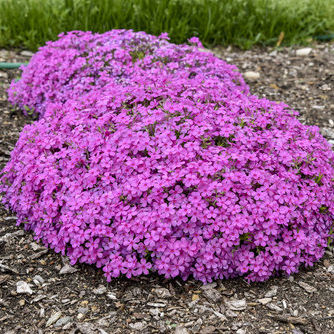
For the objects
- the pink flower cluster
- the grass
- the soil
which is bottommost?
the soil

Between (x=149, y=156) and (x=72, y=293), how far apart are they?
120 cm

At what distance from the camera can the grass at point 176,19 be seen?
288 inches

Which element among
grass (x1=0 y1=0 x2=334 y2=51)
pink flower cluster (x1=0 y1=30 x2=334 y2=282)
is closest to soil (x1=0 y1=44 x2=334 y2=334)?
pink flower cluster (x1=0 y1=30 x2=334 y2=282)

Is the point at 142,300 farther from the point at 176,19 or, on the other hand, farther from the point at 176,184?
the point at 176,19

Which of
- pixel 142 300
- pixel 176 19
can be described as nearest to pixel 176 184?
pixel 142 300

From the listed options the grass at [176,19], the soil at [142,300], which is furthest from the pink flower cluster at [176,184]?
the grass at [176,19]

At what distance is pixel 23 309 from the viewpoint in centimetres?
338

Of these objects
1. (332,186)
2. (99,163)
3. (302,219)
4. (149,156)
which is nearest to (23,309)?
(99,163)

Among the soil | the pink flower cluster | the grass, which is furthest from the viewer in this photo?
the grass

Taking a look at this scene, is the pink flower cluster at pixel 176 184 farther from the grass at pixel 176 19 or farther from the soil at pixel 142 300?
the grass at pixel 176 19

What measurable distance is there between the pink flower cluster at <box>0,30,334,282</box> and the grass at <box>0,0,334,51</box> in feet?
10.8

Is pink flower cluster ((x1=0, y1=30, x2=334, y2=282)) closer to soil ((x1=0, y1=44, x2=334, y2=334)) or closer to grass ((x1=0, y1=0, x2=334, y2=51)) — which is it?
soil ((x1=0, y1=44, x2=334, y2=334))

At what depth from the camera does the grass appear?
7.30 meters

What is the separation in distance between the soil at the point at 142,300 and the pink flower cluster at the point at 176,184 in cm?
12
